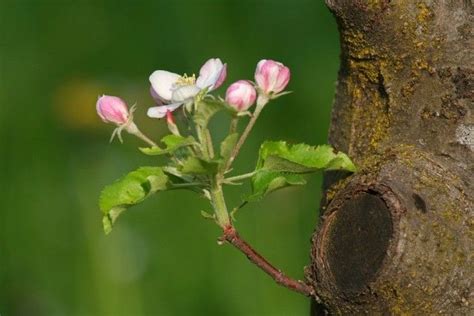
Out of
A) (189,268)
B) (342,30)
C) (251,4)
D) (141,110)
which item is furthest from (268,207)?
(342,30)

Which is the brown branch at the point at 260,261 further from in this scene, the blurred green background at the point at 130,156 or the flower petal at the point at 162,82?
the blurred green background at the point at 130,156

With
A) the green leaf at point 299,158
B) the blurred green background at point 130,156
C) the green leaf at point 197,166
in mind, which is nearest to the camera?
the green leaf at point 197,166

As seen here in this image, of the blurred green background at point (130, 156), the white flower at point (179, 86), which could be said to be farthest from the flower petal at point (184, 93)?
the blurred green background at point (130, 156)

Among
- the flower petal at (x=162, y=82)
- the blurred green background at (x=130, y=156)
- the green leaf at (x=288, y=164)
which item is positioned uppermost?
the flower petal at (x=162, y=82)

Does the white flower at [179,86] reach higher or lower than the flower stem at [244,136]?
higher

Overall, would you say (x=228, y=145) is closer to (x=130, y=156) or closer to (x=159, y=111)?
(x=159, y=111)

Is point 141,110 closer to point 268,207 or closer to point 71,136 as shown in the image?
point 71,136

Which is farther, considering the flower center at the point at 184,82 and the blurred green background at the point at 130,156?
the blurred green background at the point at 130,156

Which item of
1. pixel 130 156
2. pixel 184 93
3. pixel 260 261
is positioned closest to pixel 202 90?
pixel 184 93
